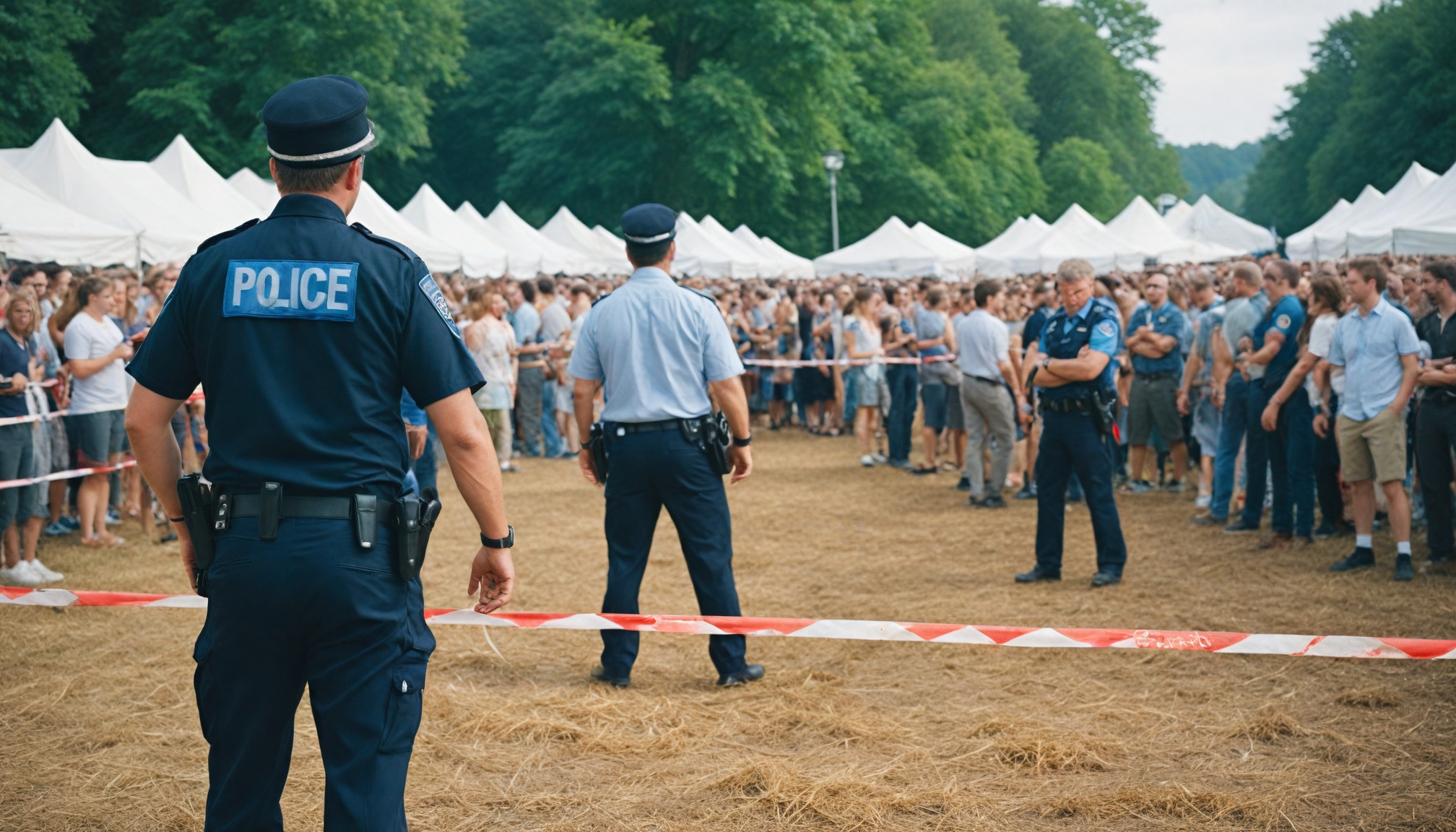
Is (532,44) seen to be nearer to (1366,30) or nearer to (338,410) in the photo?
(1366,30)

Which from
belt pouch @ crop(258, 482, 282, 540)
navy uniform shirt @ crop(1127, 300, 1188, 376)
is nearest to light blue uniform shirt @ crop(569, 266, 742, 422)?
belt pouch @ crop(258, 482, 282, 540)

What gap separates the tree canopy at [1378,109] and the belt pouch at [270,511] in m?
50.5

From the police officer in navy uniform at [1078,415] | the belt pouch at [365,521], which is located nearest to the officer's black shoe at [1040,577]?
the police officer in navy uniform at [1078,415]

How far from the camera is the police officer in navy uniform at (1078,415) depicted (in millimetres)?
8031

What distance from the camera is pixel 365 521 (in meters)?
2.84

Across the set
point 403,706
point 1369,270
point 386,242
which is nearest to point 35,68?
point 1369,270

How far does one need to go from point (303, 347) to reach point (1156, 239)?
32331 millimetres

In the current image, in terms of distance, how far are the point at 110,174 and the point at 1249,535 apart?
54.1 feet

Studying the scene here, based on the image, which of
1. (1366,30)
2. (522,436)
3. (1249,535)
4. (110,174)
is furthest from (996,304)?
(1366,30)

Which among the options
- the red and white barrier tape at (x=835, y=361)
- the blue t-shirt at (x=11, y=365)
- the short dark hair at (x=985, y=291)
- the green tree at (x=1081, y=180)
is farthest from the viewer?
the green tree at (x=1081, y=180)

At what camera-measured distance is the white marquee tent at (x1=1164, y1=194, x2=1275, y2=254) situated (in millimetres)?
36969

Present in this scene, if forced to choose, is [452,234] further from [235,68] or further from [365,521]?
[365,521]

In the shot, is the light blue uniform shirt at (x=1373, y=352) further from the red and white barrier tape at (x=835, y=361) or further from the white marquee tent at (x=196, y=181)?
the white marquee tent at (x=196, y=181)

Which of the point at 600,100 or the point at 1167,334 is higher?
the point at 600,100
